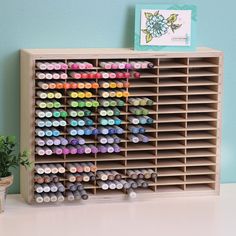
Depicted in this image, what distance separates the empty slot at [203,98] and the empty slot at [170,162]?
0.22m

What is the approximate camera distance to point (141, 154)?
2.89 meters

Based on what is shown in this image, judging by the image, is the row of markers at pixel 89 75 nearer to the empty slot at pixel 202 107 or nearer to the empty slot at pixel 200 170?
the empty slot at pixel 202 107

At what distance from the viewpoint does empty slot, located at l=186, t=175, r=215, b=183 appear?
293cm

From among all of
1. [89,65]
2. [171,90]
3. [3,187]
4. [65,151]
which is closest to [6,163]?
[3,187]

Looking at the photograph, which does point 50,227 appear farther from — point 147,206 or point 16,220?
point 147,206

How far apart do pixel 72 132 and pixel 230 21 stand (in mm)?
780

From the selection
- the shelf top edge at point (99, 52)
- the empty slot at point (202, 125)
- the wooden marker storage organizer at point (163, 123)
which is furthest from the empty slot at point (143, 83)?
the empty slot at point (202, 125)

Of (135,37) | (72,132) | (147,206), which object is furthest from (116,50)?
(147,206)

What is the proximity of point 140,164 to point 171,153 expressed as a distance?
126mm

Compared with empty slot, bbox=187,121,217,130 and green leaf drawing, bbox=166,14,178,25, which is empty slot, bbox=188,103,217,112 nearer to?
empty slot, bbox=187,121,217,130

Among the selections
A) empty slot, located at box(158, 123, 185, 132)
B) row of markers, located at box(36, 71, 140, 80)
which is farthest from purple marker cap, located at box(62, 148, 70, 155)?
empty slot, located at box(158, 123, 185, 132)

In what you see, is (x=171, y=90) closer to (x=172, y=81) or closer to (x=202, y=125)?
(x=172, y=81)

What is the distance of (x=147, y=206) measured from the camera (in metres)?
2.77

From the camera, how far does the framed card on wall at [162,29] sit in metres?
2.87
